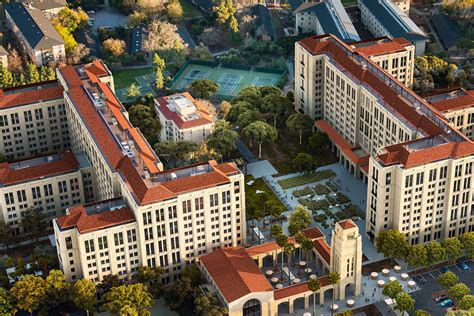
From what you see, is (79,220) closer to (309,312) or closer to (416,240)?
(309,312)

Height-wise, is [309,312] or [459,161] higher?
[459,161]

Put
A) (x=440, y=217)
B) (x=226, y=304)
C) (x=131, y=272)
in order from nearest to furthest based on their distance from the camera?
1. (x=226, y=304)
2. (x=131, y=272)
3. (x=440, y=217)

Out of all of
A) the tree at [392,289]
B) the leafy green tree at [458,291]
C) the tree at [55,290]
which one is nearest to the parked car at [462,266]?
the leafy green tree at [458,291]

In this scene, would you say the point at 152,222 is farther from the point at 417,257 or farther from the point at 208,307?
the point at 417,257

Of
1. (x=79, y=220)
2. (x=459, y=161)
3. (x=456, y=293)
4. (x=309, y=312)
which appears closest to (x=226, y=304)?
(x=309, y=312)

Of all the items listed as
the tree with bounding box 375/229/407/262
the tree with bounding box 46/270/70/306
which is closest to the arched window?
the tree with bounding box 375/229/407/262

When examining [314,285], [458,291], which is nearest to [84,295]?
[314,285]

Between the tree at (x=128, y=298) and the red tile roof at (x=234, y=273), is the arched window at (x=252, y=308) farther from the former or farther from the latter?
the tree at (x=128, y=298)
